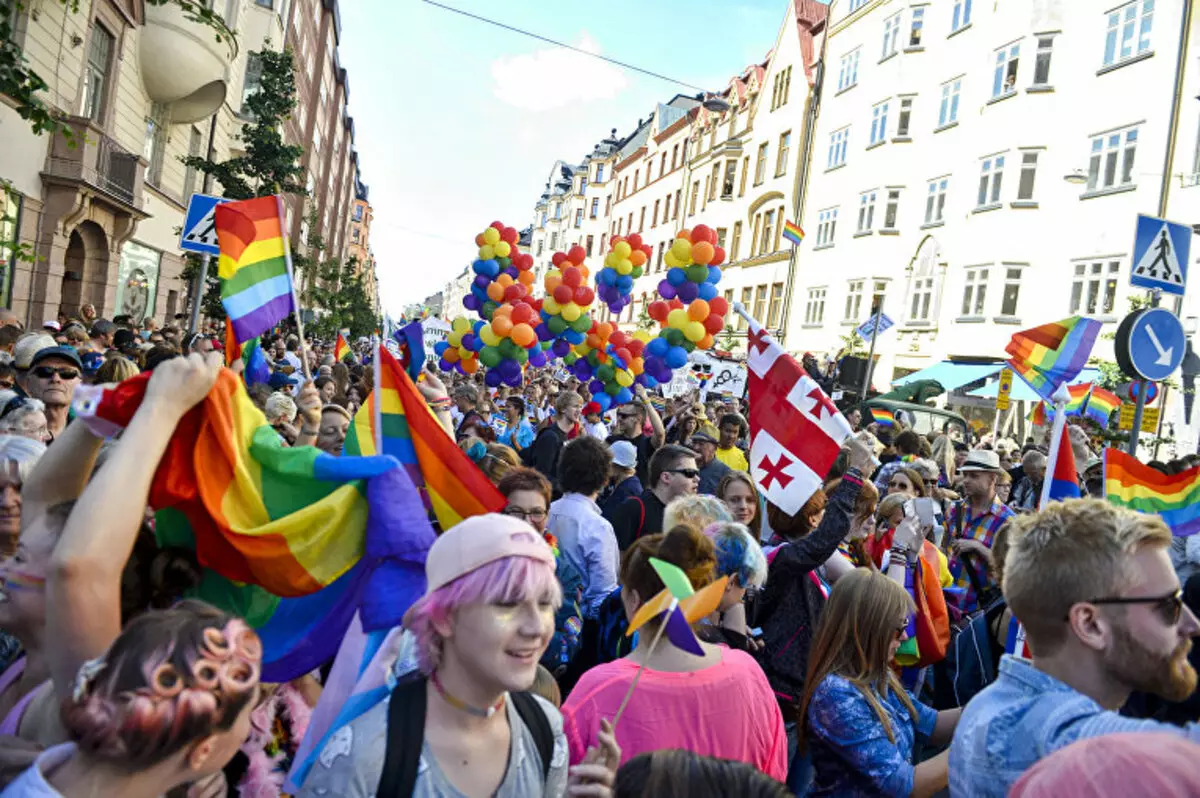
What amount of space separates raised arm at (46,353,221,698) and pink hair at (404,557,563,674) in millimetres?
705

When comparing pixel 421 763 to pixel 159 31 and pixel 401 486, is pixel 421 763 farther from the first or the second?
pixel 159 31

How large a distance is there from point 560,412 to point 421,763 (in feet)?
25.9

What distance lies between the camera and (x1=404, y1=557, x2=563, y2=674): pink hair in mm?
2229

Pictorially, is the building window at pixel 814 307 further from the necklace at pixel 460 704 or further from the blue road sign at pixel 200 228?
the necklace at pixel 460 704

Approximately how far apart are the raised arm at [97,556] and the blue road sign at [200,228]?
633cm

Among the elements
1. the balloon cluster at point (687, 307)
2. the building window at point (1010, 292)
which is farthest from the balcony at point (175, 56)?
the building window at point (1010, 292)

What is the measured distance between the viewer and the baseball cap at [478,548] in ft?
7.39

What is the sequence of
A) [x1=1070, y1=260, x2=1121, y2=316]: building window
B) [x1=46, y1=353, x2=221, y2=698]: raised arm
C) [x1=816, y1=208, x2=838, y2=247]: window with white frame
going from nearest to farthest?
1. [x1=46, y1=353, x2=221, y2=698]: raised arm
2. [x1=1070, y1=260, x2=1121, y2=316]: building window
3. [x1=816, y1=208, x2=838, y2=247]: window with white frame

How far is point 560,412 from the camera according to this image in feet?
32.8

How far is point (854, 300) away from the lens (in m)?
31.7

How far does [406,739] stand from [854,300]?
31.3 m

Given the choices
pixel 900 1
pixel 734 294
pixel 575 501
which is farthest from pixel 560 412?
pixel 734 294

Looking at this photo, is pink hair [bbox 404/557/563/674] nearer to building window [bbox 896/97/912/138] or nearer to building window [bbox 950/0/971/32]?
building window [bbox 950/0/971/32]

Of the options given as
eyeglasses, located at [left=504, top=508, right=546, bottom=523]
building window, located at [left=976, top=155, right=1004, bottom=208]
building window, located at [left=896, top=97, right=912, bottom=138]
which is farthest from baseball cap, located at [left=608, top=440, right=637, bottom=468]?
building window, located at [left=896, top=97, right=912, bottom=138]
